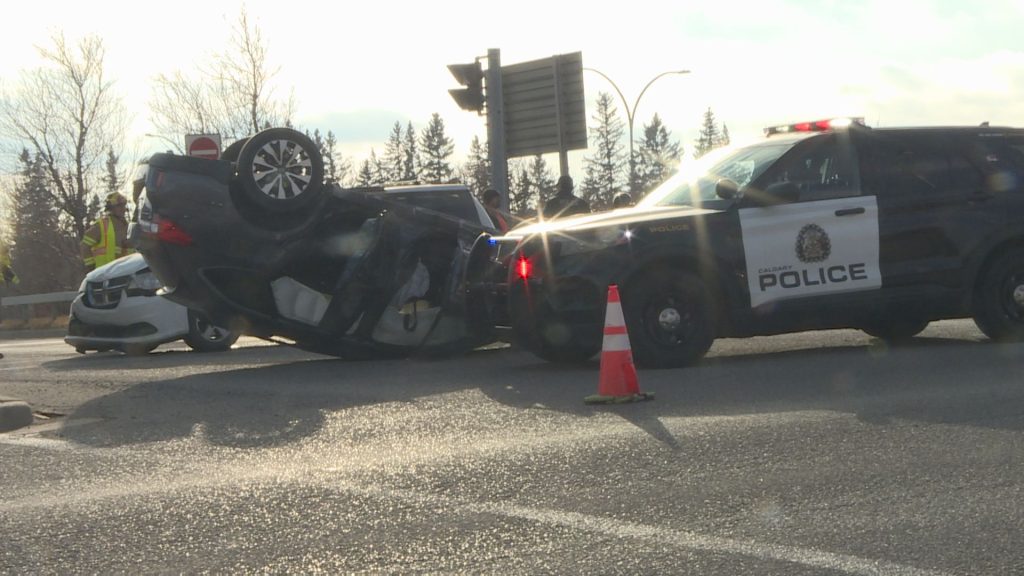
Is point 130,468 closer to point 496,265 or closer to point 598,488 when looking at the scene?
point 598,488

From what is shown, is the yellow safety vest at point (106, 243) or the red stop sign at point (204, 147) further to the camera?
the yellow safety vest at point (106, 243)

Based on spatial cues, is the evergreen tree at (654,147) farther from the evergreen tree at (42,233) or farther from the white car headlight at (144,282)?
the white car headlight at (144,282)

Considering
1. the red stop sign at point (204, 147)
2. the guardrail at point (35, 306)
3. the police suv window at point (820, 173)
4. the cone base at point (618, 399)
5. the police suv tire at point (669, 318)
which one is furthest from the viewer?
the guardrail at point (35, 306)

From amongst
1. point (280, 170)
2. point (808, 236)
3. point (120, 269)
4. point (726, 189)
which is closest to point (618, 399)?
point (726, 189)

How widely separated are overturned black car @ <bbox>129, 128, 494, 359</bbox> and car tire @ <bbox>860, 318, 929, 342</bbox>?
135 inches

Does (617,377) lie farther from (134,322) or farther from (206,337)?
(134,322)

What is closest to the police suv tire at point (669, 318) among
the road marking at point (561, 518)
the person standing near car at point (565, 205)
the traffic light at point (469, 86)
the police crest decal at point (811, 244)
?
the police crest decal at point (811, 244)

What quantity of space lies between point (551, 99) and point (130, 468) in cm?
1459

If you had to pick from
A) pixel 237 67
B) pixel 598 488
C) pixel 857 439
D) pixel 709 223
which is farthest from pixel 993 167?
pixel 237 67

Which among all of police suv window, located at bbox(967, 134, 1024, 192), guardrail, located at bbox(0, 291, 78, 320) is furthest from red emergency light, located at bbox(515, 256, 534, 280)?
guardrail, located at bbox(0, 291, 78, 320)

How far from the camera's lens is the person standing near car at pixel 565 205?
15016mm

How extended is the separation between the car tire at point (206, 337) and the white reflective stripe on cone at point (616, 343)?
6.86 metres

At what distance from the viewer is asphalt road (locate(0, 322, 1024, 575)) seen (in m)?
4.49

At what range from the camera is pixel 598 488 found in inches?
213
